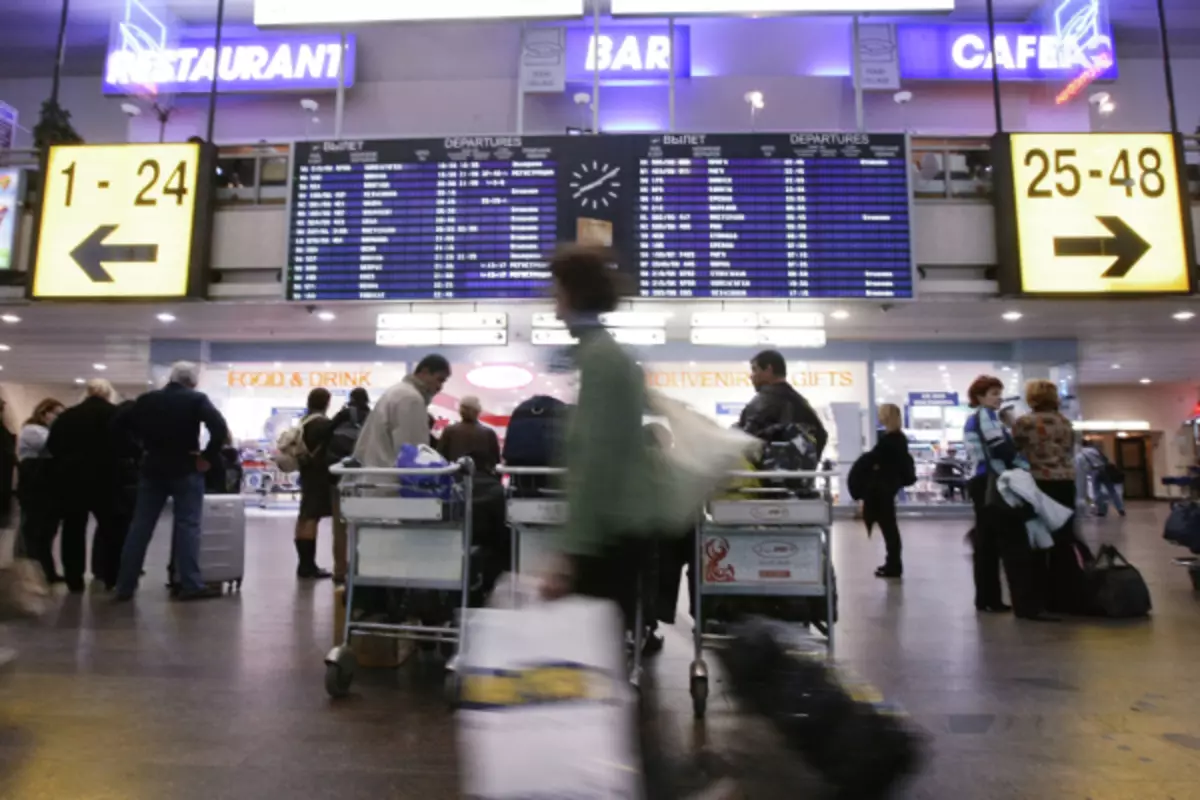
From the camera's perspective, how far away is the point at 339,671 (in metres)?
3.13

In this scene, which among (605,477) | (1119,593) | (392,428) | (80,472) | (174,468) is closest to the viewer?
(605,477)

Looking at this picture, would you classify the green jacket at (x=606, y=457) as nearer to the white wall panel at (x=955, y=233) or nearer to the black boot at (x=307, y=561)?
the black boot at (x=307, y=561)

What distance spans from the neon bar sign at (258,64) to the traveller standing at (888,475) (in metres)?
9.28

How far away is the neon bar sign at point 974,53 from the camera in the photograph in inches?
418

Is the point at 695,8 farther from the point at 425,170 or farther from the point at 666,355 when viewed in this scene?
the point at 666,355

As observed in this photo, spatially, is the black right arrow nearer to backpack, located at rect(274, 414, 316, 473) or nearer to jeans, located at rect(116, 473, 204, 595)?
backpack, located at rect(274, 414, 316, 473)

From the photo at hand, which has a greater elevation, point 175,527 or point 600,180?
point 600,180

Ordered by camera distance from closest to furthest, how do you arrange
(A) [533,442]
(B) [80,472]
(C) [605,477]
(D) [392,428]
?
(C) [605,477], (A) [533,442], (D) [392,428], (B) [80,472]

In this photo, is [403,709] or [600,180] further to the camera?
[600,180]

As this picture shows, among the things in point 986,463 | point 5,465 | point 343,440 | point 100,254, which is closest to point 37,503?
point 5,465

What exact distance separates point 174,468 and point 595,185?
13.8 ft

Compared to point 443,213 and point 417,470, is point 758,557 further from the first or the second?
point 443,213

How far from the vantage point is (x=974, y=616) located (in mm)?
4953

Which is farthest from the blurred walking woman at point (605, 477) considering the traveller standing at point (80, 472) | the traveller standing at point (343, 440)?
the traveller standing at point (80, 472)
